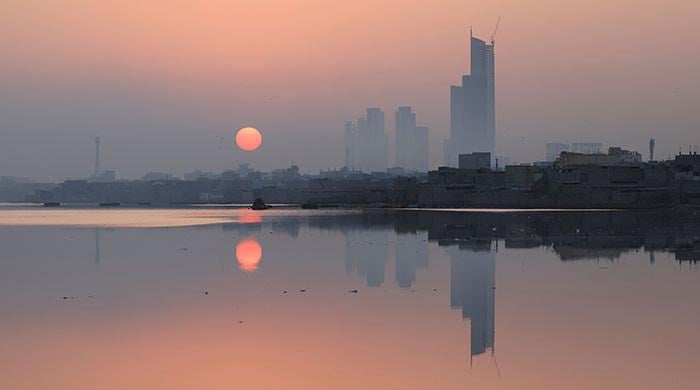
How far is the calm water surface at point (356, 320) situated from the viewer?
48.0 feet

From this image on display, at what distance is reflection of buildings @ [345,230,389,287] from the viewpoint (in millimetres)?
30063

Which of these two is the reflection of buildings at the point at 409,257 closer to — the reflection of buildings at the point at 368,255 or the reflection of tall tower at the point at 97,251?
the reflection of buildings at the point at 368,255

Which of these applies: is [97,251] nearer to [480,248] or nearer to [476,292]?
[480,248]

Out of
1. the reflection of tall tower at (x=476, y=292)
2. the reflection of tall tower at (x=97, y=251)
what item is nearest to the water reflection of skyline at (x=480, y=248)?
the reflection of tall tower at (x=476, y=292)

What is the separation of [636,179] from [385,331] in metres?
114

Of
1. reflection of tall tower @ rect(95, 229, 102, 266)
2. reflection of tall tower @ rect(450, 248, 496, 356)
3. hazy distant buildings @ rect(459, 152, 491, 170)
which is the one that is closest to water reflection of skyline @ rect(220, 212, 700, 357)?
reflection of tall tower @ rect(450, 248, 496, 356)

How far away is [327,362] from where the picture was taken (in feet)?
51.1

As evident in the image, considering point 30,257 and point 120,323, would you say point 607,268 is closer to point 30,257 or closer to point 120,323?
point 120,323

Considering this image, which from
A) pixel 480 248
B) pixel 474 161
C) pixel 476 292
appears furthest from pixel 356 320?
pixel 474 161

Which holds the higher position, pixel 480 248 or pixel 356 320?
pixel 480 248

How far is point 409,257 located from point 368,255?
199cm

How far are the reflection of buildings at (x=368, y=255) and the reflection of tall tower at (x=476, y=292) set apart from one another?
237 centimetres

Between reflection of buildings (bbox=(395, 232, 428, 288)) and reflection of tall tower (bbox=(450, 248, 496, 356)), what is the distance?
3.87 ft

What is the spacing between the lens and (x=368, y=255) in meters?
37.8
